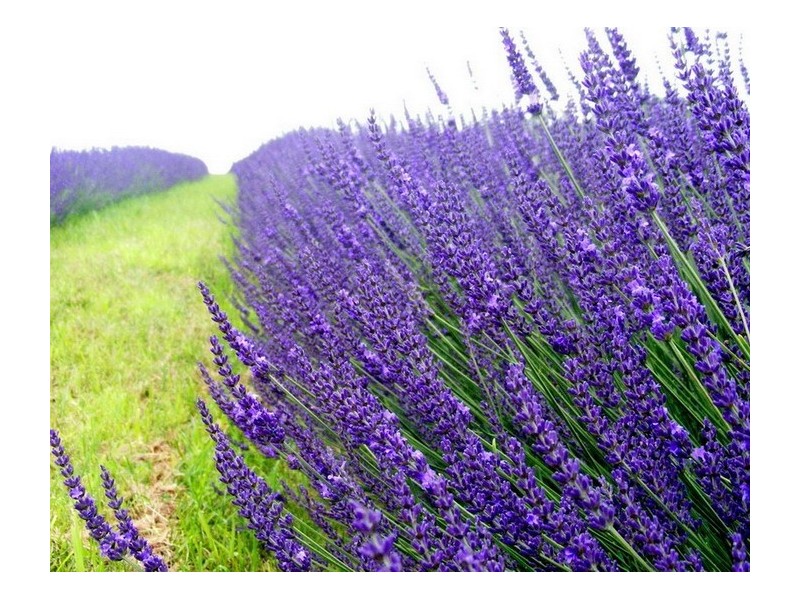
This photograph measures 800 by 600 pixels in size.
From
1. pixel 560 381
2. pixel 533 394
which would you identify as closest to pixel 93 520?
pixel 533 394

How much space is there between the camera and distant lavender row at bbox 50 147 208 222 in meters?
2.23

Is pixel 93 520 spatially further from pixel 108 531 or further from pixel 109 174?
pixel 109 174

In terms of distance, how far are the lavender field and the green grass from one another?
1.1 inches

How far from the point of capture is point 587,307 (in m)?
1.41

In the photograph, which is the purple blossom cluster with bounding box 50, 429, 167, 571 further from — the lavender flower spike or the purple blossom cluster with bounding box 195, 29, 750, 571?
the purple blossom cluster with bounding box 195, 29, 750, 571

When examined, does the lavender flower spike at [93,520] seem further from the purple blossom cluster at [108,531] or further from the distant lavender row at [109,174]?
the distant lavender row at [109,174]

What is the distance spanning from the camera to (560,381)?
1601 mm

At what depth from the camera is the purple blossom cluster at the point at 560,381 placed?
115 cm

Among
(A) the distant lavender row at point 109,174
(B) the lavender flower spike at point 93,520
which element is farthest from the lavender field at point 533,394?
(A) the distant lavender row at point 109,174

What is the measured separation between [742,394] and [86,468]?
201 cm

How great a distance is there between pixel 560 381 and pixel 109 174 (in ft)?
7.25

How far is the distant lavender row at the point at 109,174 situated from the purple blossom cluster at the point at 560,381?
864 millimetres

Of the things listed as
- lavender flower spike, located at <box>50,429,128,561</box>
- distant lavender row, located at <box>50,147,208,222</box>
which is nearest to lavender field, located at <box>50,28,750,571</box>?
lavender flower spike, located at <box>50,429,128,561</box>
